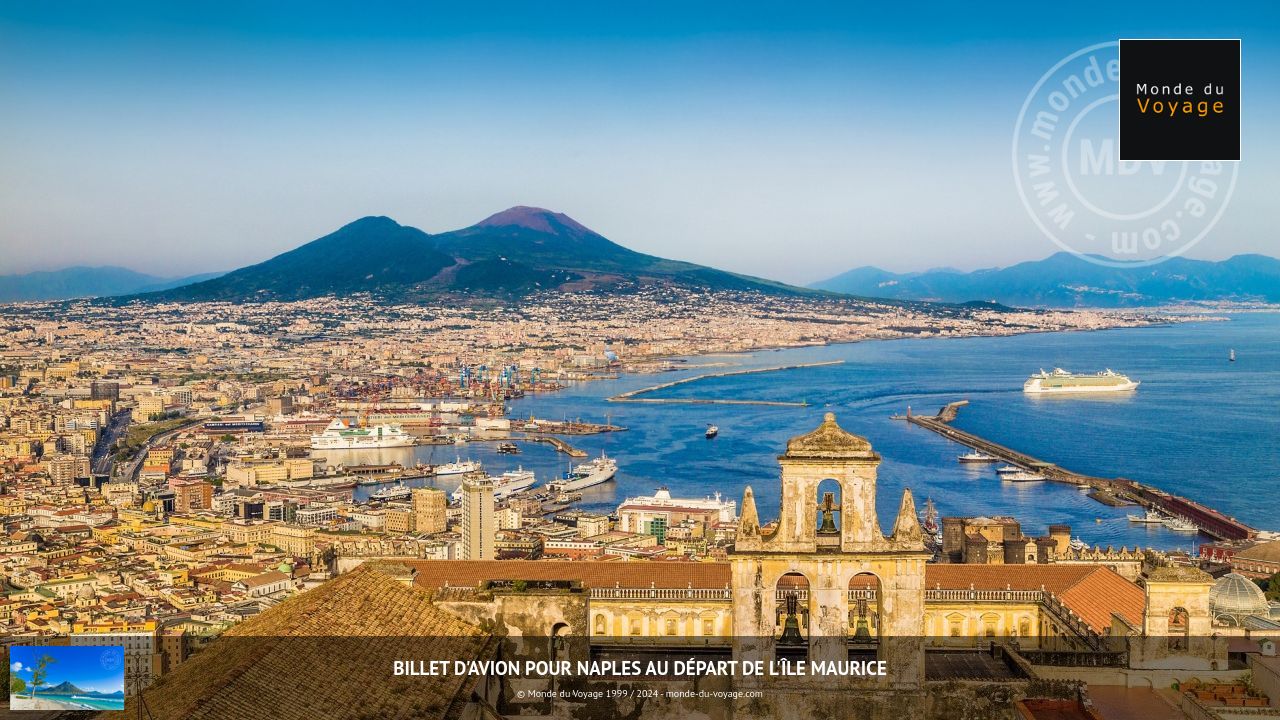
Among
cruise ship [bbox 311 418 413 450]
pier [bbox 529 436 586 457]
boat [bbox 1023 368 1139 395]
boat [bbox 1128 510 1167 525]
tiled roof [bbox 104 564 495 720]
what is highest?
tiled roof [bbox 104 564 495 720]

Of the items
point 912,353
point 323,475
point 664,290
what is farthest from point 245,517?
point 664,290

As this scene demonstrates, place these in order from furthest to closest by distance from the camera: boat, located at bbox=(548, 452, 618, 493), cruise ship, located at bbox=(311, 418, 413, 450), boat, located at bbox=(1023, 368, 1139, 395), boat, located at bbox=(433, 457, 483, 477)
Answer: boat, located at bbox=(1023, 368, 1139, 395), cruise ship, located at bbox=(311, 418, 413, 450), boat, located at bbox=(433, 457, 483, 477), boat, located at bbox=(548, 452, 618, 493)

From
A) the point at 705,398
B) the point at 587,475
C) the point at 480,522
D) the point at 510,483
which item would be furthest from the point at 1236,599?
the point at 705,398

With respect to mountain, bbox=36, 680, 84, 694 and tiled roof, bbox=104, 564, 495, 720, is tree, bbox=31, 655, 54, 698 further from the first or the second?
tiled roof, bbox=104, 564, 495, 720

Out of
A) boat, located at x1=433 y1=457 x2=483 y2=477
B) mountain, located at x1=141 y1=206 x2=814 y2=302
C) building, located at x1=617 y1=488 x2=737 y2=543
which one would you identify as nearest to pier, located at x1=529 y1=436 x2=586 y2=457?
boat, located at x1=433 y1=457 x2=483 y2=477

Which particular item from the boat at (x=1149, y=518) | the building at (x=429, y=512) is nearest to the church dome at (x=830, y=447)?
the boat at (x=1149, y=518)

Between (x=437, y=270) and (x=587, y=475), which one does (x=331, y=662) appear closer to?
(x=587, y=475)

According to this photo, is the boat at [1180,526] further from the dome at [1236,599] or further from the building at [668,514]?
the dome at [1236,599]
